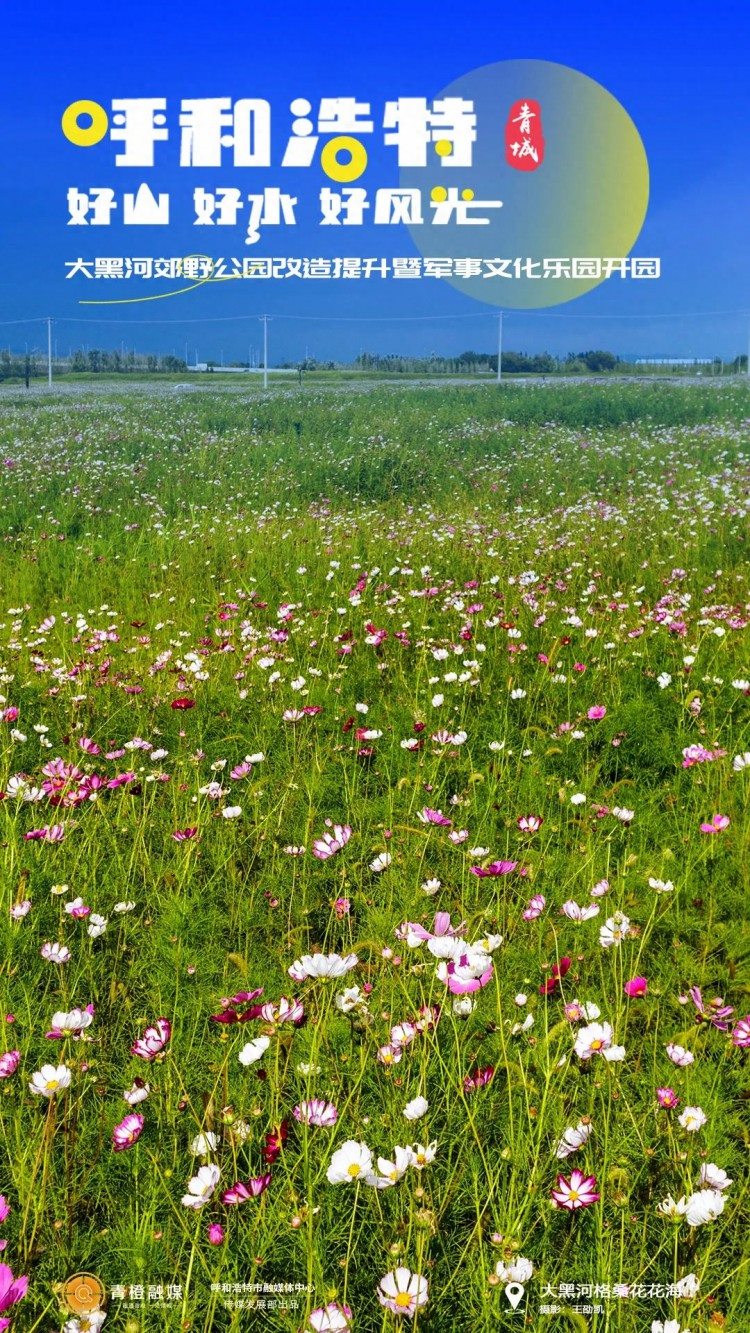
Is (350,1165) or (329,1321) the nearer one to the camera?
(329,1321)

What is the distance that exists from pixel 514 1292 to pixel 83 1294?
638 millimetres

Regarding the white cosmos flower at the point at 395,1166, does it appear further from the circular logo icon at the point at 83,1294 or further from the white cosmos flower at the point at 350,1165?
the circular logo icon at the point at 83,1294

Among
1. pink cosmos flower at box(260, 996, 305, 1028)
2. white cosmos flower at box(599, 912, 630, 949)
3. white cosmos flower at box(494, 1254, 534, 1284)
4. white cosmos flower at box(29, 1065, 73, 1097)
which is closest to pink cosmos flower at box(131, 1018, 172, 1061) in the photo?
white cosmos flower at box(29, 1065, 73, 1097)

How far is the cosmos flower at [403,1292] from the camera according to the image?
4.05ft

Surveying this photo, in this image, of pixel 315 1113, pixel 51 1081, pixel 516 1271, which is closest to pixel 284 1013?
pixel 315 1113

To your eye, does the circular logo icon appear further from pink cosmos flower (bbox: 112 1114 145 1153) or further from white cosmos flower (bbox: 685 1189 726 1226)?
white cosmos flower (bbox: 685 1189 726 1226)

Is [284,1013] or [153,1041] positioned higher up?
[284,1013]

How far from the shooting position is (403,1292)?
1.28 m

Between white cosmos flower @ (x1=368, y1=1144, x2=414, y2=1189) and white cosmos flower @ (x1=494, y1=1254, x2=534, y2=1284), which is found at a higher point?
white cosmos flower @ (x1=368, y1=1144, x2=414, y2=1189)

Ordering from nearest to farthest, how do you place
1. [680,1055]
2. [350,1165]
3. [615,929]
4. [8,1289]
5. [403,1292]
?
[8,1289] < [403,1292] < [350,1165] < [680,1055] < [615,929]

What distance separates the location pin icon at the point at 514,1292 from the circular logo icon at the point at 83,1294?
59cm

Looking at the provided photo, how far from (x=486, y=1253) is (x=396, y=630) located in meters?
3.60

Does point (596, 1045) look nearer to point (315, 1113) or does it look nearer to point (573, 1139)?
point (573, 1139)

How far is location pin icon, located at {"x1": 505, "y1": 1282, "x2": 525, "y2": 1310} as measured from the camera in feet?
4.32
